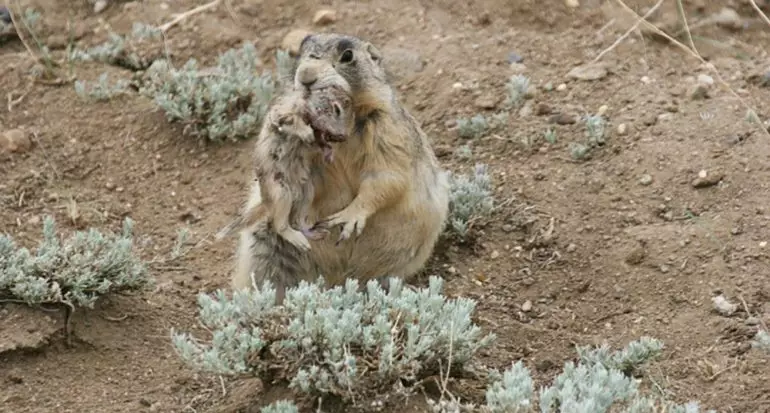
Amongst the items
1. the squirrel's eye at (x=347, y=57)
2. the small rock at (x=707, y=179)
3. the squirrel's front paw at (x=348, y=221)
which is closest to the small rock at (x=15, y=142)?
the squirrel's front paw at (x=348, y=221)

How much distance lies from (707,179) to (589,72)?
1.34 m

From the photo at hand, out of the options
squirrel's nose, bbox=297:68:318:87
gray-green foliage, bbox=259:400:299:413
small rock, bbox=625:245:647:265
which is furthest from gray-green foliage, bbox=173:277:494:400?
small rock, bbox=625:245:647:265

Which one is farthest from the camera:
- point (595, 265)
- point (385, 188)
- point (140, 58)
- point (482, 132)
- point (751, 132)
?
point (140, 58)

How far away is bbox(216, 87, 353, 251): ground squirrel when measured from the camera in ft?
17.7

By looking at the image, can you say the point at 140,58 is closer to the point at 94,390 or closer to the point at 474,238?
the point at 474,238

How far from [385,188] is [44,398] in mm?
1719

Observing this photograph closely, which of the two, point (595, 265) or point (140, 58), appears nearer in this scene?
point (595, 265)

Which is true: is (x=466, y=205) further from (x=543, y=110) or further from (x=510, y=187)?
→ (x=543, y=110)

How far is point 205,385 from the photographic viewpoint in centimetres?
532

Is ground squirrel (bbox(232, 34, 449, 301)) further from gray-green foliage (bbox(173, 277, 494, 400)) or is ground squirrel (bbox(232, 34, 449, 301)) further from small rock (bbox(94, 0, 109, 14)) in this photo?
small rock (bbox(94, 0, 109, 14))

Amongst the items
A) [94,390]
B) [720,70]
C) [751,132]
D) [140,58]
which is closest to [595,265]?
[751,132]

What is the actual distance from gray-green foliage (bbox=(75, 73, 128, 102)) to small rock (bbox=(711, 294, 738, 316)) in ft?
12.5

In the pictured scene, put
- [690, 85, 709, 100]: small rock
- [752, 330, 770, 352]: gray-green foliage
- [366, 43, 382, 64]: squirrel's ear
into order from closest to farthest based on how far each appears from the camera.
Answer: [752, 330, 770, 352]: gray-green foliage → [366, 43, 382, 64]: squirrel's ear → [690, 85, 709, 100]: small rock

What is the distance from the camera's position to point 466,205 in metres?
6.67
